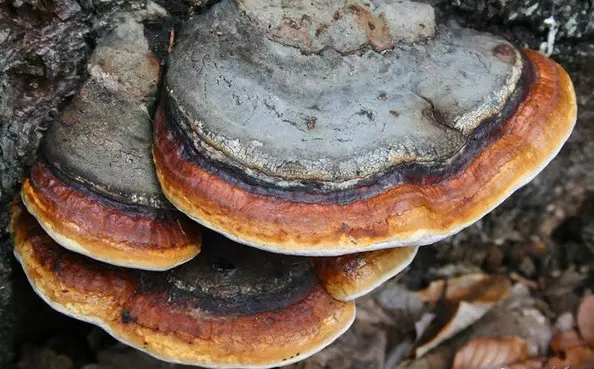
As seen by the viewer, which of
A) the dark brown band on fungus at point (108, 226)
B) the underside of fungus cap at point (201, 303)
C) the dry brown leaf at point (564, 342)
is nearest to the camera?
the dark brown band on fungus at point (108, 226)

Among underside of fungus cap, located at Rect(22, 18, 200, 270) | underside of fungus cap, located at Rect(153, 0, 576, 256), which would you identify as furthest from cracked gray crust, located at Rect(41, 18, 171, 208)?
underside of fungus cap, located at Rect(153, 0, 576, 256)

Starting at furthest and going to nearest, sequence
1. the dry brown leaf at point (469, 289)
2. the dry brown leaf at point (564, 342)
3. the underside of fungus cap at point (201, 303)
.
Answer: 1. the dry brown leaf at point (469, 289)
2. the dry brown leaf at point (564, 342)
3. the underside of fungus cap at point (201, 303)

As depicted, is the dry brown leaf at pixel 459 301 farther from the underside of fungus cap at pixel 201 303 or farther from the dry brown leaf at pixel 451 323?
the underside of fungus cap at pixel 201 303

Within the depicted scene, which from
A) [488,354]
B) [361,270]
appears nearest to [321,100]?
[361,270]

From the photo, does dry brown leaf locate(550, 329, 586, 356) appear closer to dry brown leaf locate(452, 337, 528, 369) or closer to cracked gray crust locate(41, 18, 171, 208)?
dry brown leaf locate(452, 337, 528, 369)

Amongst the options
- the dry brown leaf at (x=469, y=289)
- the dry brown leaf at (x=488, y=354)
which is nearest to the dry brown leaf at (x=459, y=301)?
the dry brown leaf at (x=469, y=289)

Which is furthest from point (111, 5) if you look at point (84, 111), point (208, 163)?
point (208, 163)

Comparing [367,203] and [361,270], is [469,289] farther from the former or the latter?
[367,203]

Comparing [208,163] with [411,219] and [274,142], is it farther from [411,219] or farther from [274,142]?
[411,219]
